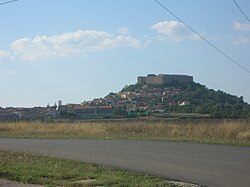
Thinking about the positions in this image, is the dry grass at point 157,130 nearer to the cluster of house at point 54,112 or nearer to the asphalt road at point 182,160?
the asphalt road at point 182,160

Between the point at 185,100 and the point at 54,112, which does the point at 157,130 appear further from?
the point at 54,112

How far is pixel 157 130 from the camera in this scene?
104 ft

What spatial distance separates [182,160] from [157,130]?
50.3ft

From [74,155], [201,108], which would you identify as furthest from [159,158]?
[201,108]

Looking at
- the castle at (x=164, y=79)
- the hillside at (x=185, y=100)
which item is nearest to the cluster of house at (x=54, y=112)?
the hillside at (x=185, y=100)

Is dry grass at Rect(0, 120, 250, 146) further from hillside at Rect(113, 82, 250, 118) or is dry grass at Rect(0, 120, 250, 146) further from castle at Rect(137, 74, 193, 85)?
castle at Rect(137, 74, 193, 85)

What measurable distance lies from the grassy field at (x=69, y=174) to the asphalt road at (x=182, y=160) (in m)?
0.97

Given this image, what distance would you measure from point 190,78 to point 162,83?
4.77m

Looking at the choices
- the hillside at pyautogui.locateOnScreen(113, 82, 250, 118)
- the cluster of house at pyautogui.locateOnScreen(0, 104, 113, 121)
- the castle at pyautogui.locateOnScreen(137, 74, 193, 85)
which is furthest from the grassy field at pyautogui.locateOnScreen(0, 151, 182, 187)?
the castle at pyautogui.locateOnScreen(137, 74, 193, 85)

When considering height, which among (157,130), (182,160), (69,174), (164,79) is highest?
(164,79)

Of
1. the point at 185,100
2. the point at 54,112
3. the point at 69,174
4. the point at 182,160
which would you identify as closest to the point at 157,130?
the point at 182,160

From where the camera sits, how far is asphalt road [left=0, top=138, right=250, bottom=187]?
1266 cm

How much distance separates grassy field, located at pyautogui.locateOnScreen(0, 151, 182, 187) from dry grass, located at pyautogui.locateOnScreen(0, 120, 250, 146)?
9.78m

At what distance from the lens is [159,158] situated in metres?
17.3
